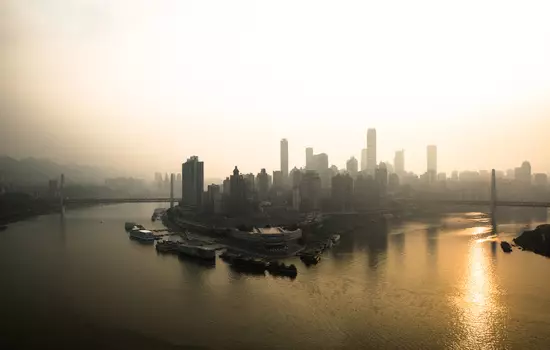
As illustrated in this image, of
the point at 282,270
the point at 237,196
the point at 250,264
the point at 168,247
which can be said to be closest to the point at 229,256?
the point at 250,264

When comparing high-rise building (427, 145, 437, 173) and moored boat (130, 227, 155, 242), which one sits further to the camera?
high-rise building (427, 145, 437, 173)

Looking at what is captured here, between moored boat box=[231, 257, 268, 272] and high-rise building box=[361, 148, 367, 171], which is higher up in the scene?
high-rise building box=[361, 148, 367, 171]

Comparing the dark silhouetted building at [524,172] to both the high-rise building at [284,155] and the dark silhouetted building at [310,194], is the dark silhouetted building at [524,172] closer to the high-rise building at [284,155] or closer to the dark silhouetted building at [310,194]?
the high-rise building at [284,155]

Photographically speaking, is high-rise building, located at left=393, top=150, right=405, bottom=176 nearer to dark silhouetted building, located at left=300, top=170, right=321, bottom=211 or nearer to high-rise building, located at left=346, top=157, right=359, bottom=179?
high-rise building, located at left=346, top=157, right=359, bottom=179

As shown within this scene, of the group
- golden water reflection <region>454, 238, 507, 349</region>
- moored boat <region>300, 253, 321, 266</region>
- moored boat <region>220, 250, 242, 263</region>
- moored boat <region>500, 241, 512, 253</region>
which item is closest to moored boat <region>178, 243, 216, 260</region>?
moored boat <region>220, 250, 242, 263</region>

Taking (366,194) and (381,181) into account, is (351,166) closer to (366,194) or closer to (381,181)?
(381,181)

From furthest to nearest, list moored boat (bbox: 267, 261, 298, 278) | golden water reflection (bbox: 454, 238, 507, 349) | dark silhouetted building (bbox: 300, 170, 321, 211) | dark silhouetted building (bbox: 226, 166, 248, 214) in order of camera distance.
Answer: dark silhouetted building (bbox: 300, 170, 321, 211) < dark silhouetted building (bbox: 226, 166, 248, 214) < moored boat (bbox: 267, 261, 298, 278) < golden water reflection (bbox: 454, 238, 507, 349)
